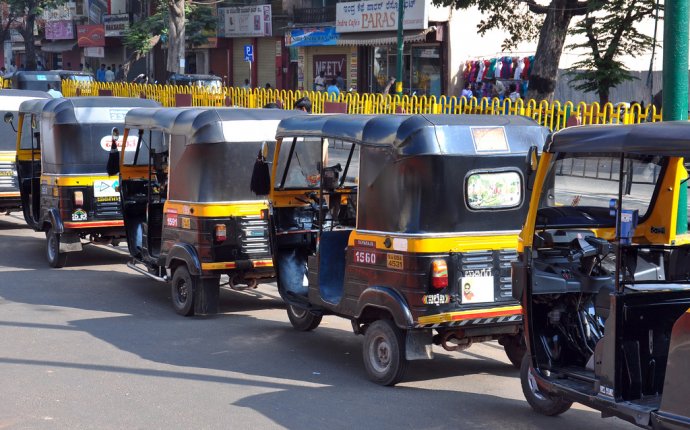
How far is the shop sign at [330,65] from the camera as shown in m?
39.4

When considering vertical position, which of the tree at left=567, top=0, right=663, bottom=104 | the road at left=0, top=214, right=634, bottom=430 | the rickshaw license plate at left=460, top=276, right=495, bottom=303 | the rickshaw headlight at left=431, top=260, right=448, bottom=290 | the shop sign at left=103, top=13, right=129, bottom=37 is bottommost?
the road at left=0, top=214, right=634, bottom=430

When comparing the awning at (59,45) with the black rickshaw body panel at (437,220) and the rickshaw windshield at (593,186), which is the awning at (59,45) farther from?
the rickshaw windshield at (593,186)

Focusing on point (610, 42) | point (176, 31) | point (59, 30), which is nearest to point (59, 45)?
point (59, 30)

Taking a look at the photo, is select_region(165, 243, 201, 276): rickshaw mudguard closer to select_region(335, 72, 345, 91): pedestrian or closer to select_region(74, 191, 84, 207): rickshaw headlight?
select_region(74, 191, 84, 207): rickshaw headlight

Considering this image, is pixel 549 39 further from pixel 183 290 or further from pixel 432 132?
pixel 432 132

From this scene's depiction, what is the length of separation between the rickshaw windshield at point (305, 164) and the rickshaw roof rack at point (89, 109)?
459 centimetres

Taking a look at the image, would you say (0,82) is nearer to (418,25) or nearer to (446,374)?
(418,25)

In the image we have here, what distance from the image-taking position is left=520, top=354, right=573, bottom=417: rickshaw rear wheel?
6695 millimetres

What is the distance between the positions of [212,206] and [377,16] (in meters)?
26.0

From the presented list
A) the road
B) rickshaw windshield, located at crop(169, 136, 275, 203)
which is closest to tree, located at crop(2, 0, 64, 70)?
the road

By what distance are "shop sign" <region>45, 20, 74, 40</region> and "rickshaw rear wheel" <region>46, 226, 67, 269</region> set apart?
48.2m

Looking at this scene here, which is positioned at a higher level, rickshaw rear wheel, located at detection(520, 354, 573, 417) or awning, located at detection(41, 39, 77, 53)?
awning, located at detection(41, 39, 77, 53)

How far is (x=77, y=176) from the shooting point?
1334cm

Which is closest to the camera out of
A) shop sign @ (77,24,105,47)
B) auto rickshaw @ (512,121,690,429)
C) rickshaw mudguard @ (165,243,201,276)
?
auto rickshaw @ (512,121,690,429)
